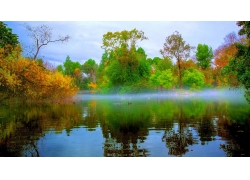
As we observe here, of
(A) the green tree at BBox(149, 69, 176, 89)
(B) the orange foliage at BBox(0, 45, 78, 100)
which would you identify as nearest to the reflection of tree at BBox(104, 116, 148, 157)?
(B) the orange foliage at BBox(0, 45, 78, 100)

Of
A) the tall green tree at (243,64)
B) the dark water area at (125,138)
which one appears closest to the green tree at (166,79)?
the dark water area at (125,138)

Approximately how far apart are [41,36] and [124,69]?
1812 cm

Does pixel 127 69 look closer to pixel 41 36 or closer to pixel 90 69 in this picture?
pixel 90 69

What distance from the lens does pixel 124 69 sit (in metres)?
33.4

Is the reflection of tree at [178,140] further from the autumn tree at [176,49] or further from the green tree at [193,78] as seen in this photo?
the green tree at [193,78]

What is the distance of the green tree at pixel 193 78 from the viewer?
2641 centimetres

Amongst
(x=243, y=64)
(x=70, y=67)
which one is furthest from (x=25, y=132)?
(x=70, y=67)

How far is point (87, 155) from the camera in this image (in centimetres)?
721

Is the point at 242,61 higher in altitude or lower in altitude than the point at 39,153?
higher

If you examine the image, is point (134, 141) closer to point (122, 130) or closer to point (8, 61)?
point (122, 130)

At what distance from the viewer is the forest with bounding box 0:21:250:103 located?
12547 mm

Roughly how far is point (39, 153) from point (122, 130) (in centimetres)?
359

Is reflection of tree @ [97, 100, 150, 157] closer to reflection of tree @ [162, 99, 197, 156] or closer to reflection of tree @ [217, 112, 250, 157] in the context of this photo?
reflection of tree @ [162, 99, 197, 156]
